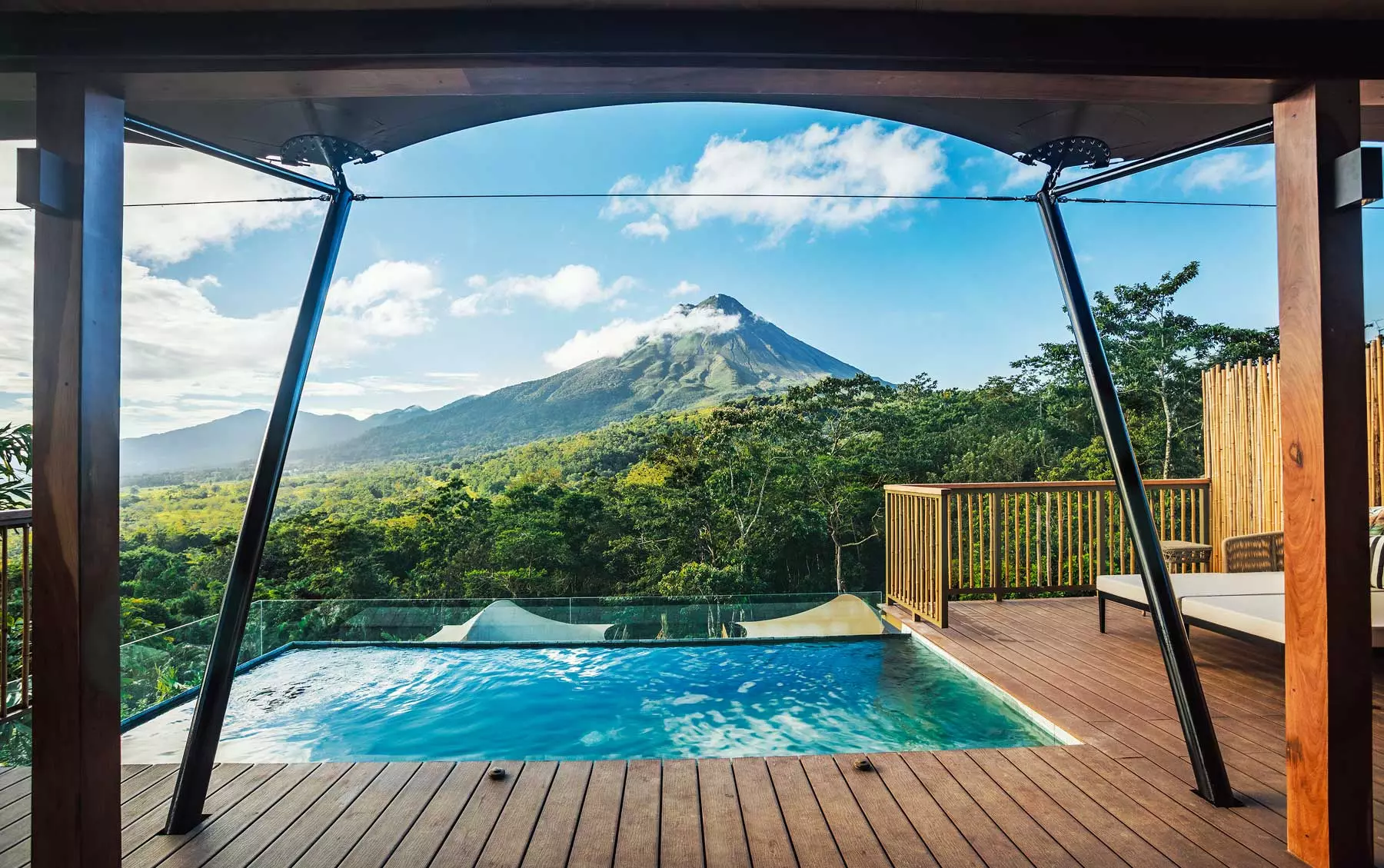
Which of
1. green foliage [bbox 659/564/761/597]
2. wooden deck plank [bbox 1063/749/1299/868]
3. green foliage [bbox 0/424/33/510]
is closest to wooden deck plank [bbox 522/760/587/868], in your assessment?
wooden deck plank [bbox 1063/749/1299/868]

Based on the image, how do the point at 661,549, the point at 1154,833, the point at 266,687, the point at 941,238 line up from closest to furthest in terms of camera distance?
the point at 1154,833
the point at 266,687
the point at 661,549
the point at 941,238

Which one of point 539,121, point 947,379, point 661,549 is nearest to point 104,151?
point 661,549

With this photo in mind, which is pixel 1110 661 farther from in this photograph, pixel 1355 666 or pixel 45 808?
pixel 45 808

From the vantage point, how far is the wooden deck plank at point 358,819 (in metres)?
1.87

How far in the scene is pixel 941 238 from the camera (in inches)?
608

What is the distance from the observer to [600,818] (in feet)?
6.79

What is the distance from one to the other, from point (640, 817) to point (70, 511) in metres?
1.65

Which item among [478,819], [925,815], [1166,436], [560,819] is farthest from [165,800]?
[1166,436]

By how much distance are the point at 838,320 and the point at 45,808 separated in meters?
16.1

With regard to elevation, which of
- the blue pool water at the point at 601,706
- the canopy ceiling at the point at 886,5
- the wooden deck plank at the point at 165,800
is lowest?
the blue pool water at the point at 601,706

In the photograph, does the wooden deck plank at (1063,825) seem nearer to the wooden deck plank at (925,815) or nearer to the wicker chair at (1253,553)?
the wooden deck plank at (925,815)

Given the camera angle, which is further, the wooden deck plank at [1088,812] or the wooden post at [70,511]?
the wooden deck plank at [1088,812]

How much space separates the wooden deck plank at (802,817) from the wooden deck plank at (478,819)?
757 mm

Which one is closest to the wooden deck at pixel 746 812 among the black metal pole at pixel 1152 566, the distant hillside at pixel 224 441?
the black metal pole at pixel 1152 566
